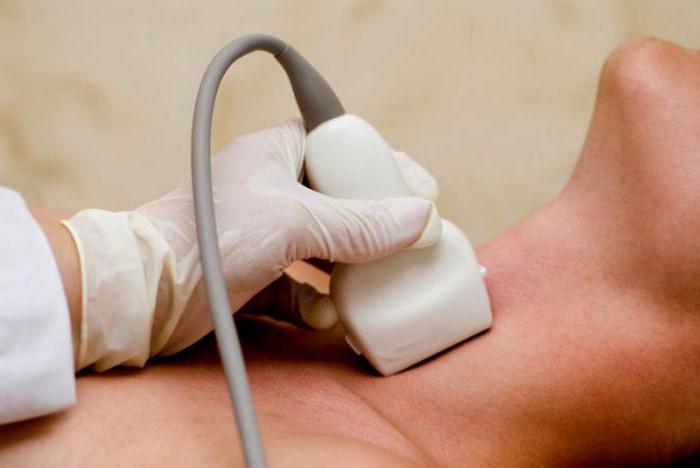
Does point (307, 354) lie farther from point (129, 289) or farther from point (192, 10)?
point (192, 10)

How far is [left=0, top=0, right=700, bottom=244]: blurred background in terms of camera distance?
4.33 ft

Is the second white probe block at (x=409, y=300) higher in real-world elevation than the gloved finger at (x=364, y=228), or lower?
lower

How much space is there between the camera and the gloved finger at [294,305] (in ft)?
3.10

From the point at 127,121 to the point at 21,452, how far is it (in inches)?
27.8

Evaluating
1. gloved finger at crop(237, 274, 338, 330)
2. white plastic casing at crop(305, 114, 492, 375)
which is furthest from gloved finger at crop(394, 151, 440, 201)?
gloved finger at crop(237, 274, 338, 330)

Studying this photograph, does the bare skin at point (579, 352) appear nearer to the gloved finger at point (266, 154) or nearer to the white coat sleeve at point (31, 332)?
the white coat sleeve at point (31, 332)

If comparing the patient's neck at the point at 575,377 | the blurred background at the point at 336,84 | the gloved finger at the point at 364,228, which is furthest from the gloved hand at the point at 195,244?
the blurred background at the point at 336,84

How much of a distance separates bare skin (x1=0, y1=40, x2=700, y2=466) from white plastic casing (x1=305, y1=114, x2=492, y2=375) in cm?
5

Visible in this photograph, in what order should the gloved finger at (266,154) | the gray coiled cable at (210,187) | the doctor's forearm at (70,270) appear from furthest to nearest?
the gloved finger at (266,154), the doctor's forearm at (70,270), the gray coiled cable at (210,187)

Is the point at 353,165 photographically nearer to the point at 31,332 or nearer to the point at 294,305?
the point at 294,305

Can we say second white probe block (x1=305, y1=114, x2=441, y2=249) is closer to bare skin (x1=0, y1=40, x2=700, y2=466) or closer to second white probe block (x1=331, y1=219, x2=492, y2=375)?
second white probe block (x1=331, y1=219, x2=492, y2=375)

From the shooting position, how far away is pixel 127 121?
52.2 inches

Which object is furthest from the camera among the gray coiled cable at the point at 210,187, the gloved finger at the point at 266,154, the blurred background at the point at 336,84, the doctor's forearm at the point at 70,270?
the blurred background at the point at 336,84

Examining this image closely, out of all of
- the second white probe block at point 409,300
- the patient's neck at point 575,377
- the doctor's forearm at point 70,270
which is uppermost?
the doctor's forearm at point 70,270
